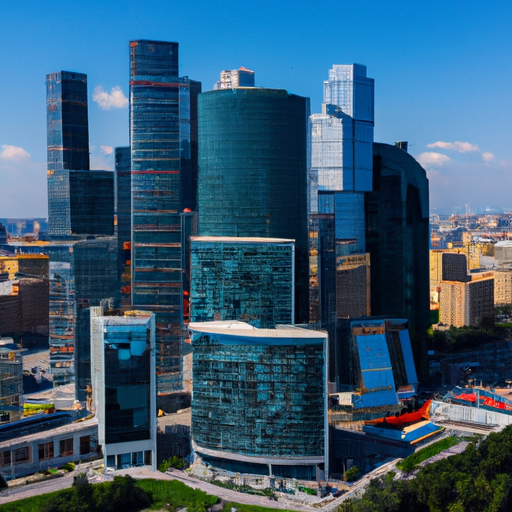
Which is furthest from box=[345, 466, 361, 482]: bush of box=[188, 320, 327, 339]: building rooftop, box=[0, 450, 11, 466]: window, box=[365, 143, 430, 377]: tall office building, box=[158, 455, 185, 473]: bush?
box=[365, 143, 430, 377]: tall office building

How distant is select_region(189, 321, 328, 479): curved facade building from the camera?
4972 centimetres

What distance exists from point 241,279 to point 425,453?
13.9m

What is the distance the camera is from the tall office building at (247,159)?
196 feet

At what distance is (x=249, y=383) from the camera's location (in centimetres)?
5056

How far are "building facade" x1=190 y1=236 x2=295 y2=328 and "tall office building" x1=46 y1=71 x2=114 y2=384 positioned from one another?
61.2 ft

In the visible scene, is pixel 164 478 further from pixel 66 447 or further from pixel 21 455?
pixel 21 455

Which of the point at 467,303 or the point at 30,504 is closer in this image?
the point at 30,504

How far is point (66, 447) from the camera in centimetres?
5250

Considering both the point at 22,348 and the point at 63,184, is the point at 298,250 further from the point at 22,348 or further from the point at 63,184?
the point at 22,348

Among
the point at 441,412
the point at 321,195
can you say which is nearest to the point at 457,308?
the point at 321,195

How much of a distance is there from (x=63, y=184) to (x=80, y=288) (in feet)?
27.9

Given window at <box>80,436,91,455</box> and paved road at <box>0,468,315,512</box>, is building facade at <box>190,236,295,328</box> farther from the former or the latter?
paved road at <box>0,468,315,512</box>

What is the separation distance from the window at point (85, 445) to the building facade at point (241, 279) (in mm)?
8877

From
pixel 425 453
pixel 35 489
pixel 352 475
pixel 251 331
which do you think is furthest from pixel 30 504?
pixel 425 453
